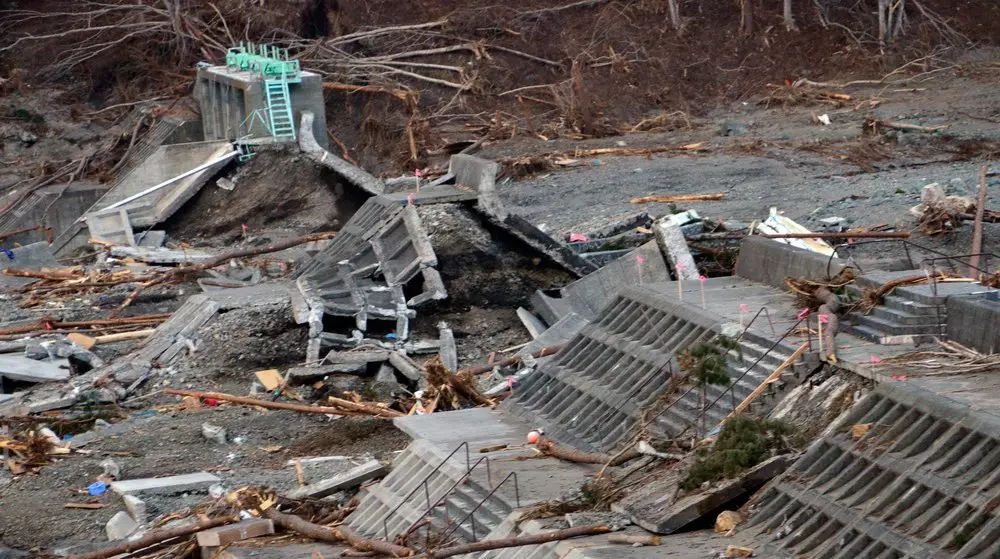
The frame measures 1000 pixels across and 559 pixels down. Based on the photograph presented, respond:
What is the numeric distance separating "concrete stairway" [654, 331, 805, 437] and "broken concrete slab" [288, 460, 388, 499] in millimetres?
3106

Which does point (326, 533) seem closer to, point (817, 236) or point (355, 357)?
point (355, 357)

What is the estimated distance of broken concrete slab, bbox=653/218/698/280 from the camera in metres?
19.6

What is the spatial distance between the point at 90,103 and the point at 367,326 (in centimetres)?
2301

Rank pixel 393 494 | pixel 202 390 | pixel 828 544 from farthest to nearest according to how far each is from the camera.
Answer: pixel 202 390
pixel 393 494
pixel 828 544

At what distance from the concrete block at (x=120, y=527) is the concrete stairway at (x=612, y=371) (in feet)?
13.4

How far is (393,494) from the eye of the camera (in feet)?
48.5

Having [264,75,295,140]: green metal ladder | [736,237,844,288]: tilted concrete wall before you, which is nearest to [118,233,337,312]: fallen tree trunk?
[264,75,295,140]: green metal ladder

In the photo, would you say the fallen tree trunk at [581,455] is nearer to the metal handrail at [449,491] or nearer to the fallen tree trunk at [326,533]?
the metal handrail at [449,491]

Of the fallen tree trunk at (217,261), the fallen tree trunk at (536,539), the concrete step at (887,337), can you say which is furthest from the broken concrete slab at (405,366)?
the fallen tree trunk at (536,539)

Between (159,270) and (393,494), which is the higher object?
(393,494)

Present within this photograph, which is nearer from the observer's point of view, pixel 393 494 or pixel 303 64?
pixel 393 494

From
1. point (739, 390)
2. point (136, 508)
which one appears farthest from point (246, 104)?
point (739, 390)

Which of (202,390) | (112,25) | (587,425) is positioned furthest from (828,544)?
(112,25)

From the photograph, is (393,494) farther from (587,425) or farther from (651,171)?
(651,171)
